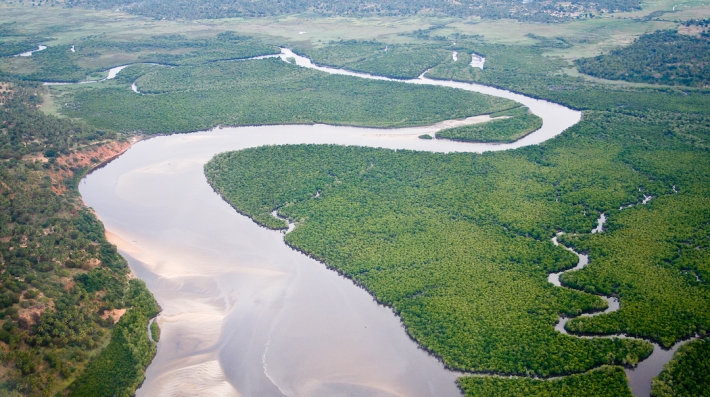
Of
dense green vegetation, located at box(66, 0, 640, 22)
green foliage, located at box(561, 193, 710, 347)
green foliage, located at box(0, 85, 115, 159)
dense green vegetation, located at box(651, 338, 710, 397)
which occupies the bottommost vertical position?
dense green vegetation, located at box(651, 338, 710, 397)

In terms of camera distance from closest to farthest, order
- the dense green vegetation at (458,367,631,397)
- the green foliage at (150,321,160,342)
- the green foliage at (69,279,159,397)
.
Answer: the dense green vegetation at (458,367,631,397)
the green foliage at (69,279,159,397)
the green foliage at (150,321,160,342)

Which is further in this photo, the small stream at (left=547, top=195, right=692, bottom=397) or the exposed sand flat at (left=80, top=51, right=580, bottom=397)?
the exposed sand flat at (left=80, top=51, right=580, bottom=397)

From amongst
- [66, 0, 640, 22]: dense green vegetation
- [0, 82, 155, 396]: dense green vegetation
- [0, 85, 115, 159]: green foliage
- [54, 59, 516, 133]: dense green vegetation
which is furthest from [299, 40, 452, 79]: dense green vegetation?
[0, 82, 155, 396]: dense green vegetation

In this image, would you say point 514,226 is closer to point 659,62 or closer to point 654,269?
point 654,269

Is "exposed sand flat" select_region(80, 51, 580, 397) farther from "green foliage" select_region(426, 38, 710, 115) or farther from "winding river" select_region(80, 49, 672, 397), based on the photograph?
"green foliage" select_region(426, 38, 710, 115)

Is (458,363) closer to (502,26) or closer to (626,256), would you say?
(626,256)

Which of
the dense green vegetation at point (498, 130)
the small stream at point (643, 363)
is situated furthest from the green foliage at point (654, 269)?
the dense green vegetation at point (498, 130)
